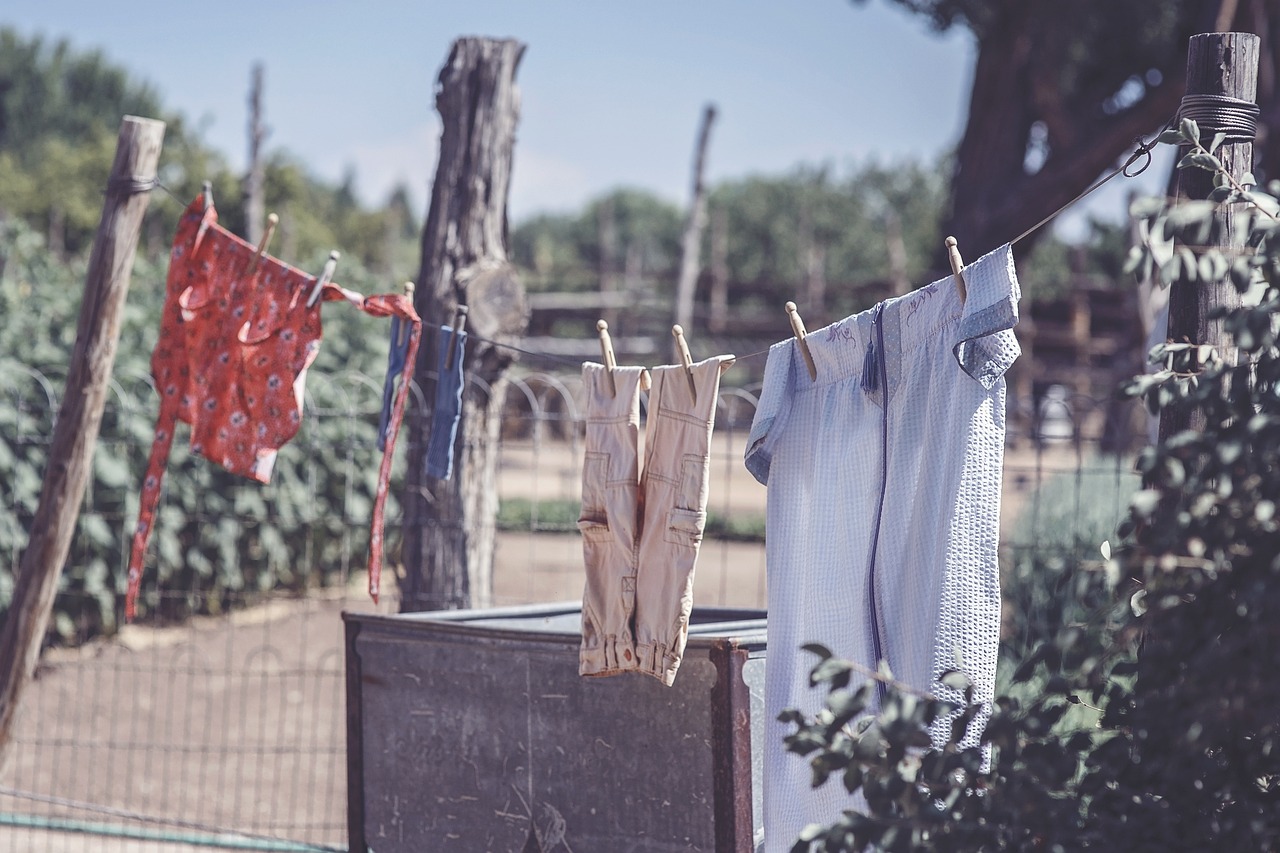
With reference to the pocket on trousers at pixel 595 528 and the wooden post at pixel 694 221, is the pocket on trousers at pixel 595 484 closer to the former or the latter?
the pocket on trousers at pixel 595 528

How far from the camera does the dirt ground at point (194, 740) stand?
5258 millimetres

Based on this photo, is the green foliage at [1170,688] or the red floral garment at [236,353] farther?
the red floral garment at [236,353]

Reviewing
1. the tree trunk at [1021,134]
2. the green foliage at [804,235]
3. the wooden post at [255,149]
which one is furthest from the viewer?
the green foliage at [804,235]

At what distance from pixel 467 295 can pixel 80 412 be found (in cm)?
128

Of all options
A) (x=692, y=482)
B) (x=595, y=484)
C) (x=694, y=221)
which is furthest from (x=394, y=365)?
(x=694, y=221)

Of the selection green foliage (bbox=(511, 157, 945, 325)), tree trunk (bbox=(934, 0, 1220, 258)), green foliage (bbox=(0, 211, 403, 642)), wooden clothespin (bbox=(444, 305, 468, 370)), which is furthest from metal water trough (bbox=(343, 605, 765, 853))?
green foliage (bbox=(511, 157, 945, 325))

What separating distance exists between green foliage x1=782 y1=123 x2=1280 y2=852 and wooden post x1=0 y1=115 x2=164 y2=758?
3011 mm

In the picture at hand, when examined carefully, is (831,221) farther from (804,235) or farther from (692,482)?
(692,482)

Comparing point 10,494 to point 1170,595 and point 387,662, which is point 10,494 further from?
point 1170,595

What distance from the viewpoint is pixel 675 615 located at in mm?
2814

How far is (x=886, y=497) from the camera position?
8.47ft

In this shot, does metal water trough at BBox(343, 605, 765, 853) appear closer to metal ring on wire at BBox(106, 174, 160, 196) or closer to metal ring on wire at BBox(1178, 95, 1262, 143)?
metal ring on wire at BBox(1178, 95, 1262, 143)

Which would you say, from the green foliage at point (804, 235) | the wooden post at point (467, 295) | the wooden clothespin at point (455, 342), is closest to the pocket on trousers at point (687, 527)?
the wooden clothespin at point (455, 342)

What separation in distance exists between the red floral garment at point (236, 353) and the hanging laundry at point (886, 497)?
127 cm
